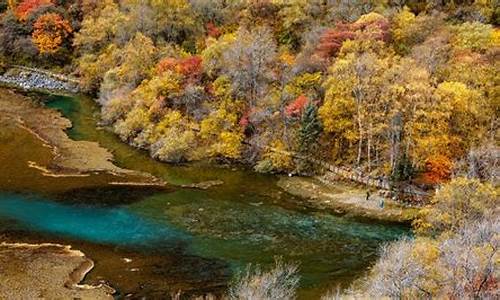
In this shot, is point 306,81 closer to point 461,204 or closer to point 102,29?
point 461,204

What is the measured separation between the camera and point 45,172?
69938 millimetres

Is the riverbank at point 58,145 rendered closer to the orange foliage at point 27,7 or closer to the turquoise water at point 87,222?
the turquoise water at point 87,222

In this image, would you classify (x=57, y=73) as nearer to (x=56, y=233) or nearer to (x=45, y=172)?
(x=45, y=172)

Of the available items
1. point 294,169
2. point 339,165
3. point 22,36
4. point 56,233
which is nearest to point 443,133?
point 339,165

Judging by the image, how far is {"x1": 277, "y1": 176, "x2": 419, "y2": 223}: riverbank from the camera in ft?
200

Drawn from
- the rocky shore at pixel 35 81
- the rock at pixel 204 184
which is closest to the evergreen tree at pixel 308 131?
the rock at pixel 204 184

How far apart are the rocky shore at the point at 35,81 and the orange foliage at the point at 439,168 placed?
65.0m

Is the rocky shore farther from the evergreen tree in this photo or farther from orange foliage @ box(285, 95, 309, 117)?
the evergreen tree

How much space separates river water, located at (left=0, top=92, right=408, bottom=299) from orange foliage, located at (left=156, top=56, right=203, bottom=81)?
48.9ft

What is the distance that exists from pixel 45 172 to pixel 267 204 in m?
24.3

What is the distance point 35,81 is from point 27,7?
56.3 ft

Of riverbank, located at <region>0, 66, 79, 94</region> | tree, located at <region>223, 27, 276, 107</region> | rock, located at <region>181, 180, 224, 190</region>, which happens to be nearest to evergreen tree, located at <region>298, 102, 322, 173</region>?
rock, located at <region>181, 180, 224, 190</region>

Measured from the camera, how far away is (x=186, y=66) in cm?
8481

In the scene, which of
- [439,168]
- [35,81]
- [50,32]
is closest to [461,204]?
[439,168]
